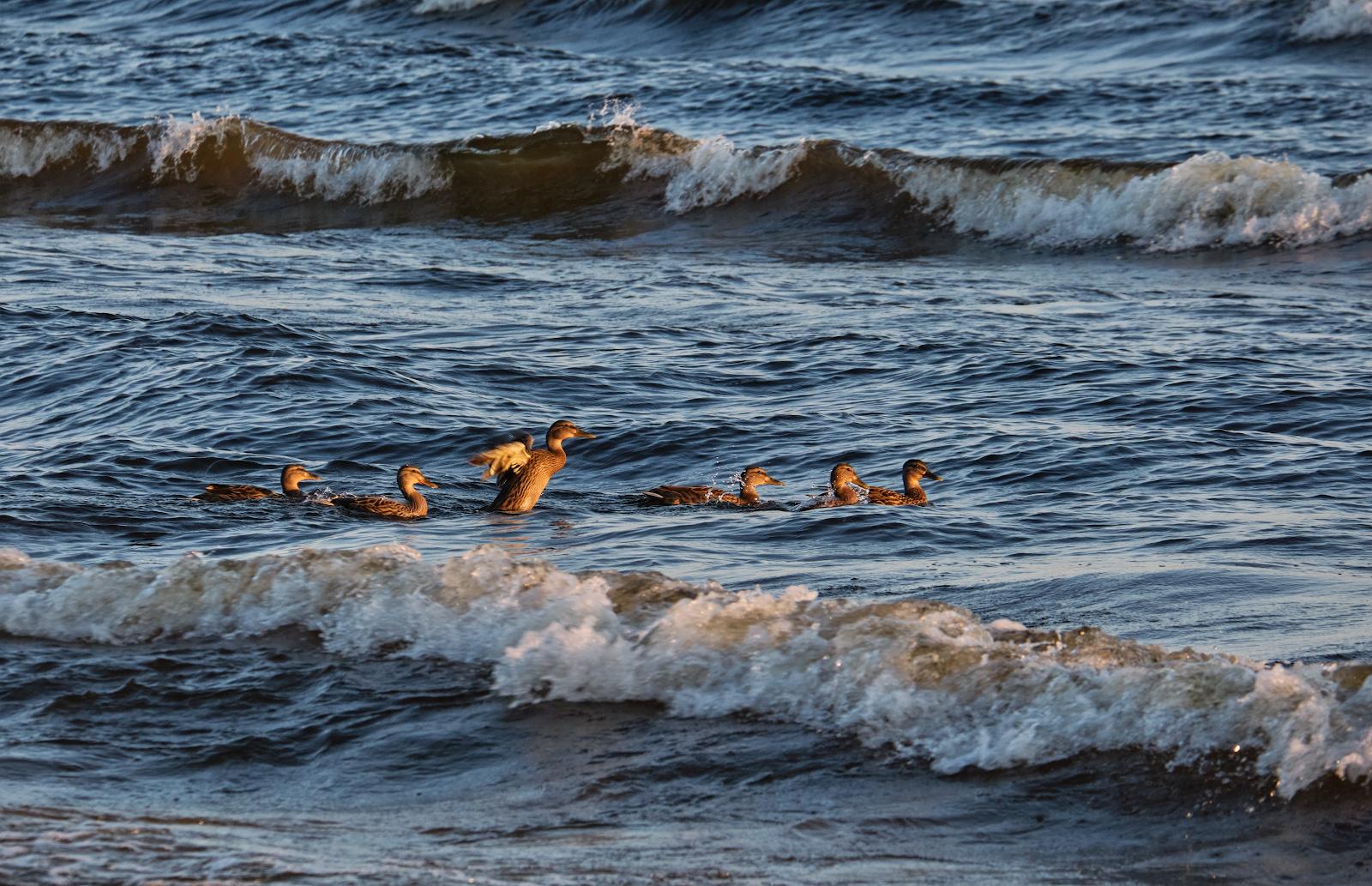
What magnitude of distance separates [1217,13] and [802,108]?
6289 mm

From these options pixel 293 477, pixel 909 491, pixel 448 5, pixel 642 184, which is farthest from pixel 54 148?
pixel 909 491

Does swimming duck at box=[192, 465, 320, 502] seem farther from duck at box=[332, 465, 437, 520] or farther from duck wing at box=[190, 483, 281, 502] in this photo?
duck at box=[332, 465, 437, 520]

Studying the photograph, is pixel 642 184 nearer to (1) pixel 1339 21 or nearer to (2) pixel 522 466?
(1) pixel 1339 21

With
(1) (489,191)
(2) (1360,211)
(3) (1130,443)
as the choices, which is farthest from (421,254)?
(3) (1130,443)

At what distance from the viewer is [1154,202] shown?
61.2 feet

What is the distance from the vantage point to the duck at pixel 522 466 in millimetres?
10531

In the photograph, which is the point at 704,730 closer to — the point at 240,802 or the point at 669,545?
the point at 240,802

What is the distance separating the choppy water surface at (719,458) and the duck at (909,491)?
20cm

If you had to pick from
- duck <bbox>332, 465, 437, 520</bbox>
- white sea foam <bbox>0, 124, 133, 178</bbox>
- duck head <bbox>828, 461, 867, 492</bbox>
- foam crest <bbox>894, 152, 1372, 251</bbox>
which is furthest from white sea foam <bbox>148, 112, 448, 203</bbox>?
duck head <bbox>828, 461, 867, 492</bbox>

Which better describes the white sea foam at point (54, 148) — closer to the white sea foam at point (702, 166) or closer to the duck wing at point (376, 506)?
the white sea foam at point (702, 166)

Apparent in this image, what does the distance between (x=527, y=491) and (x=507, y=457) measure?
34 centimetres

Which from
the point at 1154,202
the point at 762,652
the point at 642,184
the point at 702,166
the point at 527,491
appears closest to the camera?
the point at 762,652

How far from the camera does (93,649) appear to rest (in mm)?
7520

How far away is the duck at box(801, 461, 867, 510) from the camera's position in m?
10.4
